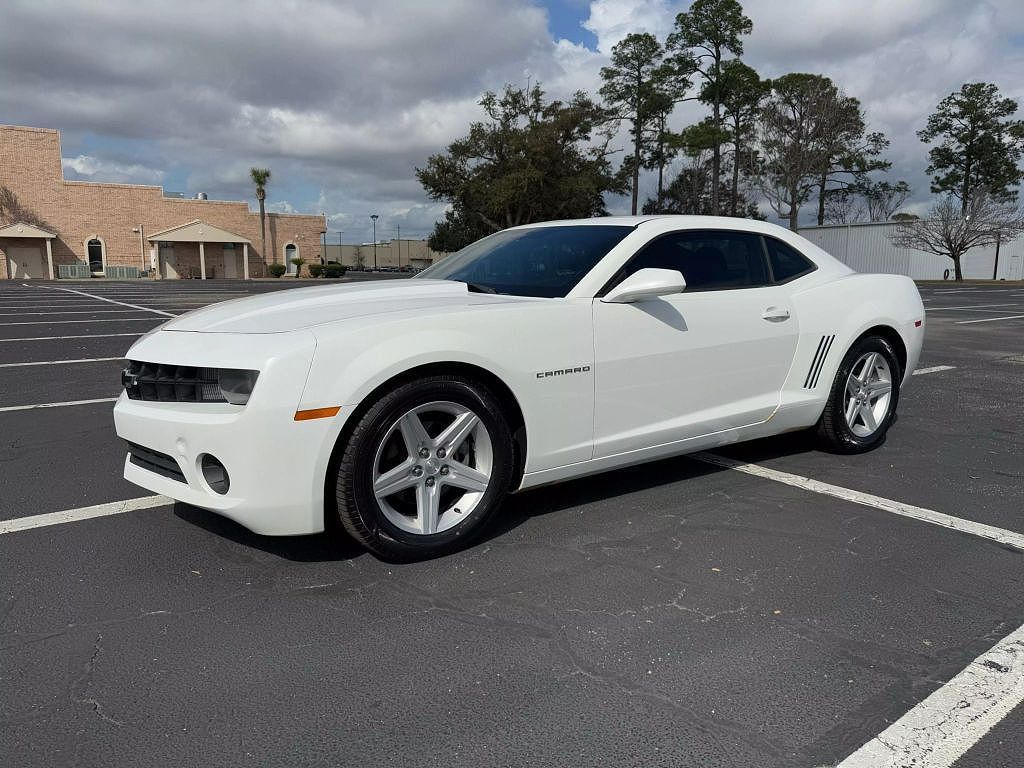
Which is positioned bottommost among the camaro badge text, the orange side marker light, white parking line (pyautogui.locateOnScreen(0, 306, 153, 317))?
the orange side marker light

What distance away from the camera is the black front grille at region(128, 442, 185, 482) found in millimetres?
3029

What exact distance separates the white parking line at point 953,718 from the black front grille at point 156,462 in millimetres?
2550

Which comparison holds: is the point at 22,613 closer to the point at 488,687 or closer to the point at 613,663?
the point at 488,687

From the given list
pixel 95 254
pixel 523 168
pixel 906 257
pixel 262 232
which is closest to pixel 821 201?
pixel 906 257

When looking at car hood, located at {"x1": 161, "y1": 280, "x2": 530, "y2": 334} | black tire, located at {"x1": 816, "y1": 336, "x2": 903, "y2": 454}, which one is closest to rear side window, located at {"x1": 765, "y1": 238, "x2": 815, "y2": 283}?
black tire, located at {"x1": 816, "y1": 336, "x2": 903, "y2": 454}

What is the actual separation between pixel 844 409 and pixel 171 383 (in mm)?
Result: 3899

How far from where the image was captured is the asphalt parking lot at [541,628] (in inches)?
81.4

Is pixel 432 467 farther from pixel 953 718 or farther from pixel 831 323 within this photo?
pixel 831 323

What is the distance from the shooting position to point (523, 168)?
43.7 meters

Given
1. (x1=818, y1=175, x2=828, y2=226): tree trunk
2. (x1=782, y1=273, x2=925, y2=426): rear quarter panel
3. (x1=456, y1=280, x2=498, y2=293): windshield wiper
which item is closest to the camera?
(x1=456, y1=280, x2=498, y2=293): windshield wiper

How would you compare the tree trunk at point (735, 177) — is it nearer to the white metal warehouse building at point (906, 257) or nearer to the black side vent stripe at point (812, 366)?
the white metal warehouse building at point (906, 257)

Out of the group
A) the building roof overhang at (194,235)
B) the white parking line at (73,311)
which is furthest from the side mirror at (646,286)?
the building roof overhang at (194,235)

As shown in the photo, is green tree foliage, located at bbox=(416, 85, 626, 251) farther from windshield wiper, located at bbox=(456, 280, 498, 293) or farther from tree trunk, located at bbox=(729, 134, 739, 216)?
windshield wiper, located at bbox=(456, 280, 498, 293)

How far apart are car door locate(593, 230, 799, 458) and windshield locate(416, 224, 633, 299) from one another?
0.20m
